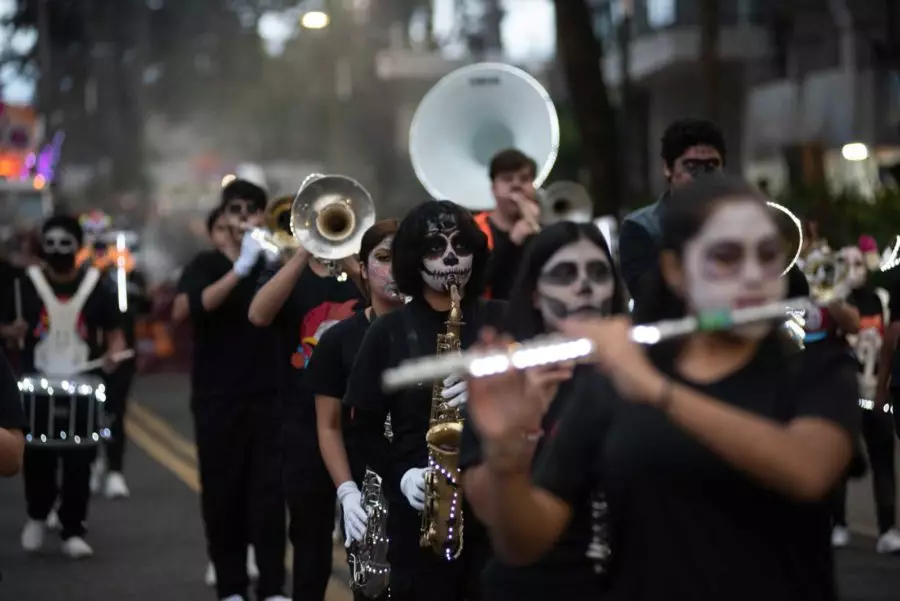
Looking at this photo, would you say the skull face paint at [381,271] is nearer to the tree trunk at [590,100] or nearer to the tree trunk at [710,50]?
the tree trunk at [590,100]

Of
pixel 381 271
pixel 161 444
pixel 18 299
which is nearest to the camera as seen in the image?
pixel 381 271

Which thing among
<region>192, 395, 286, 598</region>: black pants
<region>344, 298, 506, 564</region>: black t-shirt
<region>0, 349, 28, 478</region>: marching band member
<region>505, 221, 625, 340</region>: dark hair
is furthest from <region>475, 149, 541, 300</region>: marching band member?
<region>505, 221, 625, 340</region>: dark hair

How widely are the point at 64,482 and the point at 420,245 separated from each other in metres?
5.74

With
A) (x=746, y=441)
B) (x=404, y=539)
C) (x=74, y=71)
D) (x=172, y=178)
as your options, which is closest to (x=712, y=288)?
(x=746, y=441)

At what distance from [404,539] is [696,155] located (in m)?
2.02

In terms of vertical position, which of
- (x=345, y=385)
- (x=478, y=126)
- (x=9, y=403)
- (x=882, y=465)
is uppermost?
(x=478, y=126)

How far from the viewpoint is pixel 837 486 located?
147 inches

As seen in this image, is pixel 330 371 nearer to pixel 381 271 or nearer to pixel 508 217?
pixel 381 271

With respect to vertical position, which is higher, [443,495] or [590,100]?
[590,100]

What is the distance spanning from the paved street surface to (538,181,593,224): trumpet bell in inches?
135

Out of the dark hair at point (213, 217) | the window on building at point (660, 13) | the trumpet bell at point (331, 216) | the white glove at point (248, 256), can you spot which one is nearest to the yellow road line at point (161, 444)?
the dark hair at point (213, 217)

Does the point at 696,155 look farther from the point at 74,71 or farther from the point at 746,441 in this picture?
the point at 74,71

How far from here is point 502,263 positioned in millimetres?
9250

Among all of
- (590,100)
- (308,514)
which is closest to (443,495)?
(308,514)
